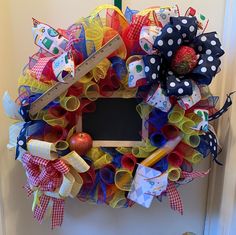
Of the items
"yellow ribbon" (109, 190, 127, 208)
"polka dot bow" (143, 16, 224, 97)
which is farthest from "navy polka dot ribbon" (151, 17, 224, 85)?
"yellow ribbon" (109, 190, 127, 208)

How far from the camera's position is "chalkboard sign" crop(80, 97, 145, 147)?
88cm

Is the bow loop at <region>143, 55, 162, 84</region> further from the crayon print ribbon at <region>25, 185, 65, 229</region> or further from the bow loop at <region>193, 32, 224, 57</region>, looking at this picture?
the crayon print ribbon at <region>25, 185, 65, 229</region>

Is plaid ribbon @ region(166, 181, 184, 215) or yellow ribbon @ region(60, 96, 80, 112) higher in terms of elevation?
yellow ribbon @ region(60, 96, 80, 112)

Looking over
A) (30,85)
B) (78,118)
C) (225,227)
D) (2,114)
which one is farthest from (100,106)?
(225,227)

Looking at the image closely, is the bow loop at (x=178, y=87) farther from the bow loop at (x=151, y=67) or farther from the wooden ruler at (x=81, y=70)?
the wooden ruler at (x=81, y=70)

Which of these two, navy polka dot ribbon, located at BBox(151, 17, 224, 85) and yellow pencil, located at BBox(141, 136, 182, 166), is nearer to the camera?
navy polka dot ribbon, located at BBox(151, 17, 224, 85)

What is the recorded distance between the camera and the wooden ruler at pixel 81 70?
0.77 meters

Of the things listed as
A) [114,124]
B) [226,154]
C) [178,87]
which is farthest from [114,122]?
[226,154]

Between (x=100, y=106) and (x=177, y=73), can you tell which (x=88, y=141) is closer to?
(x=100, y=106)

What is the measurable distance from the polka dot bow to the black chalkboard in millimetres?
136

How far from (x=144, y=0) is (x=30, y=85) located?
39 cm

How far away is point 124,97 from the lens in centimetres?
86

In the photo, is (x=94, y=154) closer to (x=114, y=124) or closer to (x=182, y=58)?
(x=114, y=124)

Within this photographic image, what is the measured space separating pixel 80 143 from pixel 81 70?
0.60ft
